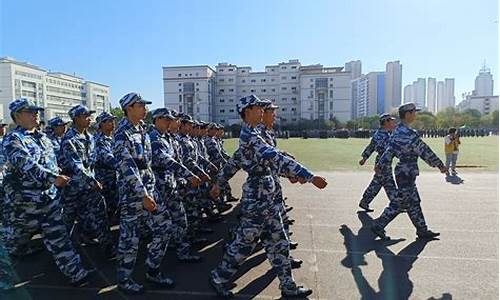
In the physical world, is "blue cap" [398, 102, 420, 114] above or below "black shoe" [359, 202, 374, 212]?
above

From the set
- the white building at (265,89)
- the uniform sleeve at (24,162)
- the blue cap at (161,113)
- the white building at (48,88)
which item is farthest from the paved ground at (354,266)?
the white building at (265,89)

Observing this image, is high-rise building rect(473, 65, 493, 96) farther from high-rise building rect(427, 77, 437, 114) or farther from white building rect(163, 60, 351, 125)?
white building rect(163, 60, 351, 125)

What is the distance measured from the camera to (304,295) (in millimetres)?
3832

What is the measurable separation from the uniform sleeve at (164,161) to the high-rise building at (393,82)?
125571 millimetres

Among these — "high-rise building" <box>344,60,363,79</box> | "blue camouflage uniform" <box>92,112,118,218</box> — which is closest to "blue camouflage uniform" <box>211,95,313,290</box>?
"blue camouflage uniform" <box>92,112,118,218</box>

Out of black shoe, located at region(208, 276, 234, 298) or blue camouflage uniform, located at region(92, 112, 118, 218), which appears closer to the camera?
black shoe, located at region(208, 276, 234, 298)

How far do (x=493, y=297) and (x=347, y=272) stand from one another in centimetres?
146

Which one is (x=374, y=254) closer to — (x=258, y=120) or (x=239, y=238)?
(x=239, y=238)

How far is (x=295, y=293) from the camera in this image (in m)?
3.79

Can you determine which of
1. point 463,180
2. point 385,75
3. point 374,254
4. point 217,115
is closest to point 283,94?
point 217,115

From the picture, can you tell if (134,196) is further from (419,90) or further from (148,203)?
(419,90)

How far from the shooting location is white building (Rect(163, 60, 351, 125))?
9562 centimetres

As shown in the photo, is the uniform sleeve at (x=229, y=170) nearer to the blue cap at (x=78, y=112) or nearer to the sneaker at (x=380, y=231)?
the blue cap at (x=78, y=112)

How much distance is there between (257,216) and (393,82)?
129 metres
